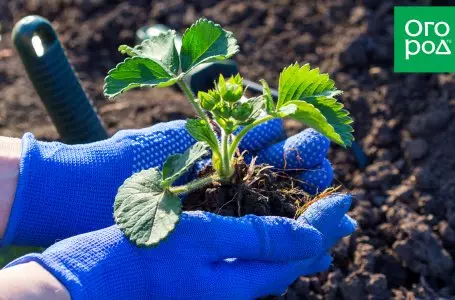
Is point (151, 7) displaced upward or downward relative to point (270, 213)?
upward

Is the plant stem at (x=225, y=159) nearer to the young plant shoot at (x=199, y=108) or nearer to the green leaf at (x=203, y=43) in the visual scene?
the young plant shoot at (x=199, y=108)

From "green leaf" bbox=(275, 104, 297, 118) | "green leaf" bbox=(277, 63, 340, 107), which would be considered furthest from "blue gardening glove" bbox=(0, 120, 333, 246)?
"green leaf" bbox=(275, 104, 297, 118)

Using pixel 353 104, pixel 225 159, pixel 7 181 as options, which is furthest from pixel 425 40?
pixel 7 181

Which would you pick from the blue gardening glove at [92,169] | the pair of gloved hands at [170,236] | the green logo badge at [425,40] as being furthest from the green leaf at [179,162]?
the green logo badge at [425,40]

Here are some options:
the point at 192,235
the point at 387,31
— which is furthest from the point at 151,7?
the point at 192,235

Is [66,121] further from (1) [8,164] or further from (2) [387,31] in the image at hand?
(2) [387,31]

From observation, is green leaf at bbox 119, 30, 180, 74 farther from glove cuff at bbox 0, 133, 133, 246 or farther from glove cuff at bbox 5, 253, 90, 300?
glove cuff at bbox 5, 253, 90, 300
